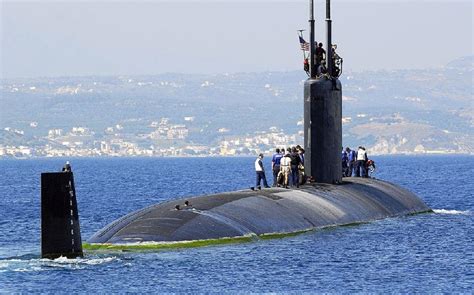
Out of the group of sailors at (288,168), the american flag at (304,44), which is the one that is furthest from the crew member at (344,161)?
the american flag at (304,44)

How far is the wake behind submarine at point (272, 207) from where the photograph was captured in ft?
111

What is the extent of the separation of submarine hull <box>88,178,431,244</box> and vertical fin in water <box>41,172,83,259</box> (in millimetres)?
2969

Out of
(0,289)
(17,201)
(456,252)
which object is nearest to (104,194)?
(17,201)

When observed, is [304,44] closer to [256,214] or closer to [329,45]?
[329,45]

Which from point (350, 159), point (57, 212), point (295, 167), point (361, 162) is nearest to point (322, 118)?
point (295, 167)

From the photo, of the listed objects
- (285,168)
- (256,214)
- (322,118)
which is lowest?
(256,214)

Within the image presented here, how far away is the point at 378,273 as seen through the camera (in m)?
34.6

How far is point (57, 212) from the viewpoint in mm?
33438

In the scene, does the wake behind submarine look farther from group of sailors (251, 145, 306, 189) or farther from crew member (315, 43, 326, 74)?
group of sailors (251, 145, 306, 189)

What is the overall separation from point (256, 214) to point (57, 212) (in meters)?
9.36

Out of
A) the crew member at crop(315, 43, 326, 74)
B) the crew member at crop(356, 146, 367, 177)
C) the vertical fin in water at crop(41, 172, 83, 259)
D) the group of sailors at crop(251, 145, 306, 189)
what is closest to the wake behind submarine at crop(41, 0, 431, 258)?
the vertical fin in water at crop(41, 172, 83, 259)

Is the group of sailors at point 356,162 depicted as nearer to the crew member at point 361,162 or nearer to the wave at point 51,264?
the crew member at point 361,162

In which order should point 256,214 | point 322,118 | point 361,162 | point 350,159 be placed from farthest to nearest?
point 361,162
point 350,159
point 322,118
point 256,214

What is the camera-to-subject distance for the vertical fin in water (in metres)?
33.3
